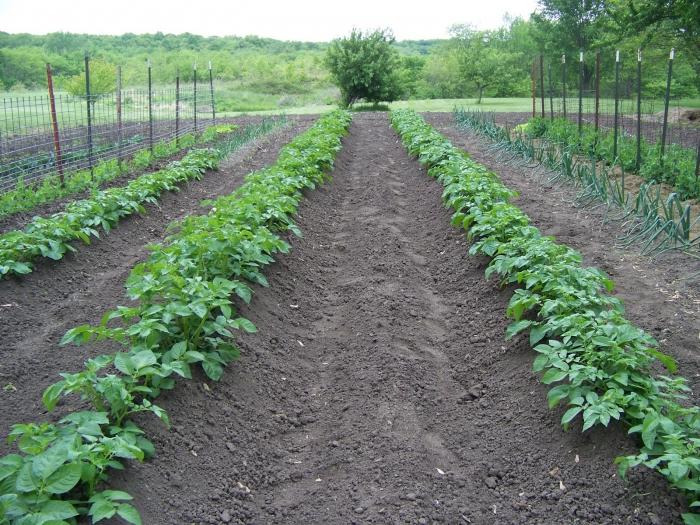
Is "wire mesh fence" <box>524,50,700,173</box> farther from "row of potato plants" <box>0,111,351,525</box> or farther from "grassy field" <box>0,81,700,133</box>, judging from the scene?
"row of potato plants" <box>0,111,351,525</box>

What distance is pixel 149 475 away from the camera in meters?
3.23

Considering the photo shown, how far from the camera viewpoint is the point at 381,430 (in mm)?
3924

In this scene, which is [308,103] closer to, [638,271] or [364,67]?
[364,67]

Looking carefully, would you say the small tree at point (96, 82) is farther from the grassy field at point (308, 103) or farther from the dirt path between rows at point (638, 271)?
the dirt path between rows at point (638, 271)

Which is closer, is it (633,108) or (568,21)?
(633,108)

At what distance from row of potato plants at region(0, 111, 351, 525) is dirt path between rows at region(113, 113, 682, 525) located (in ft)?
0.70

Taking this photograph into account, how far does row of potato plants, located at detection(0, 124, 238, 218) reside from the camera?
9.02 meters

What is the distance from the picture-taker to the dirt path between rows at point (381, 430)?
324 cm

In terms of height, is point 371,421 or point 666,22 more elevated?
point 666,22

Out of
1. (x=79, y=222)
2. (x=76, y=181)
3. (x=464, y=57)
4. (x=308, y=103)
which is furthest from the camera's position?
(x=308, y=103)

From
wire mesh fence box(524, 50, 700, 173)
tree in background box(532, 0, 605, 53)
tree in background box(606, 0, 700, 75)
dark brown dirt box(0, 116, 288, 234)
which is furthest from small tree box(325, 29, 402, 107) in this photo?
dark brown dirt box(0, 116, 288, 234)

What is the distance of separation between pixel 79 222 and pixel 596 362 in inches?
232

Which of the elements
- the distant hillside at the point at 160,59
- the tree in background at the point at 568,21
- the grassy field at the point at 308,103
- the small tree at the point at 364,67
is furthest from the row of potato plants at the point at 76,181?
the tree in background at the point at 568,21

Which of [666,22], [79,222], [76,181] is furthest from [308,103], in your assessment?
[79,222]
